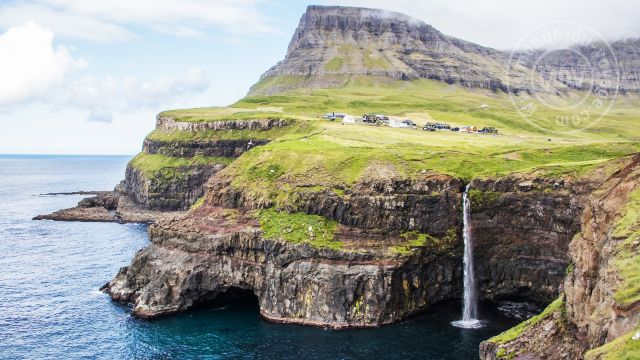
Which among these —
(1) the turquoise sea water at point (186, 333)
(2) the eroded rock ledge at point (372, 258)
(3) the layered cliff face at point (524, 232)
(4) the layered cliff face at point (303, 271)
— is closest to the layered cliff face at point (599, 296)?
(1) the turquoise sea water at point (186, 333)

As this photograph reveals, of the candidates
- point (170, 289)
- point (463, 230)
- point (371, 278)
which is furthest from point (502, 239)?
point (170, 289)

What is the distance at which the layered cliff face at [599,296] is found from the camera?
36531 mm

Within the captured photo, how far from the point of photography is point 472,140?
131125 millimetres

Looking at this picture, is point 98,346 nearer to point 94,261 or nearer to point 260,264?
point 260,264

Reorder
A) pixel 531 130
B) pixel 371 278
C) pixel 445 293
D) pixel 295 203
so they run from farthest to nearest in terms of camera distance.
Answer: pixel 531 130 < pixel 295 203 < pixel 445 293 < pixel 371 278

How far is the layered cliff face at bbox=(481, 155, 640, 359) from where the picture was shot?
36.5 m

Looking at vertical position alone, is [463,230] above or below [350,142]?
below

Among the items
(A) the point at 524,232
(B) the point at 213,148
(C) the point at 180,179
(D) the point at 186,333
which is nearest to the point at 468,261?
(A) the point at 524,232

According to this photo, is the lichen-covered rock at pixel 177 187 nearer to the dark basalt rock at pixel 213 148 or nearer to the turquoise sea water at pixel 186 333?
the dark basalt rock at pixel 213 148

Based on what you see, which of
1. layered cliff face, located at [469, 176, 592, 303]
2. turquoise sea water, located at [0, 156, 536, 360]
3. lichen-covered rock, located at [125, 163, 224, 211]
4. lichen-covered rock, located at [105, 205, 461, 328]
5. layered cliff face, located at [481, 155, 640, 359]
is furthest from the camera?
lichen-covered rock, located at [125, 163, 224, 211]

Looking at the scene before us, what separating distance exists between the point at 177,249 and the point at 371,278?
34764mm

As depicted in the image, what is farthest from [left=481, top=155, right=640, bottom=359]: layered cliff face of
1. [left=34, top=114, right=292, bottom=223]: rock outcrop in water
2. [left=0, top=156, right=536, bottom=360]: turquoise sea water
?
[left=34, top=114, right=292, bottom=223]: rock outcrop in water

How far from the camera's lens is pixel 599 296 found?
44.0 meters

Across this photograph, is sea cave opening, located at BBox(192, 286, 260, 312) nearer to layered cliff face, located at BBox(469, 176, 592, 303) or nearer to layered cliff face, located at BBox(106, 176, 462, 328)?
layered cliff face, located at BBox(106, 176, 462, 328)
